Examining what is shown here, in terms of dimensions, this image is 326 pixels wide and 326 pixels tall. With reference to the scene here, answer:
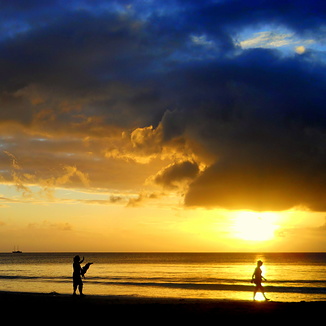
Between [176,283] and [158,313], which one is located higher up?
[158,313]

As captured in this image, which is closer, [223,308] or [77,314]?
[77,314]

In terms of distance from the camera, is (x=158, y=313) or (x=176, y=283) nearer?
(x=158, y=313)

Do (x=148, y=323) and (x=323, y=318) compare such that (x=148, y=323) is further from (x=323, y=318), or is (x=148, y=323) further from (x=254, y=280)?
(x=254, y=280)

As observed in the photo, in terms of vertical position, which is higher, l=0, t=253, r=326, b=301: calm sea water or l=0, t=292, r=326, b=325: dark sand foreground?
l=0, t=292, r=326, b=325: dark sand foreground

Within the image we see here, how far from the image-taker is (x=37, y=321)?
15.6 meters

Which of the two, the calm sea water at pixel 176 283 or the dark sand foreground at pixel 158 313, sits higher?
the dark sand foreground at pixel 158 313

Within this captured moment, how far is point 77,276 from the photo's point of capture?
25.4m

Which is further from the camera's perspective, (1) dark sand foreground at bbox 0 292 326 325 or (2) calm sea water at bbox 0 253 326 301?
(2) calm sea water at bbox 0 253 326 301

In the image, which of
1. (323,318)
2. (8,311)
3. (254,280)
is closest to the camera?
(323,318)

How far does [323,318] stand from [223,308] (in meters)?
4.50

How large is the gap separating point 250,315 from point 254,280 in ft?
24.1

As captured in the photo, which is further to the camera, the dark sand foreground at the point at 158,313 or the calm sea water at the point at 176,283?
the calm sea water at the point at 176,283

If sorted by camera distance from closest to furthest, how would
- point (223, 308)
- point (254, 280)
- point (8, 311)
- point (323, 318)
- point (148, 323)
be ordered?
point (148, 323)
point (323, 318)
point (8, 311)
point (223, 308)
point (254, 280)

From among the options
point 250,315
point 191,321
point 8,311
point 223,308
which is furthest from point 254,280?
point 8,311
